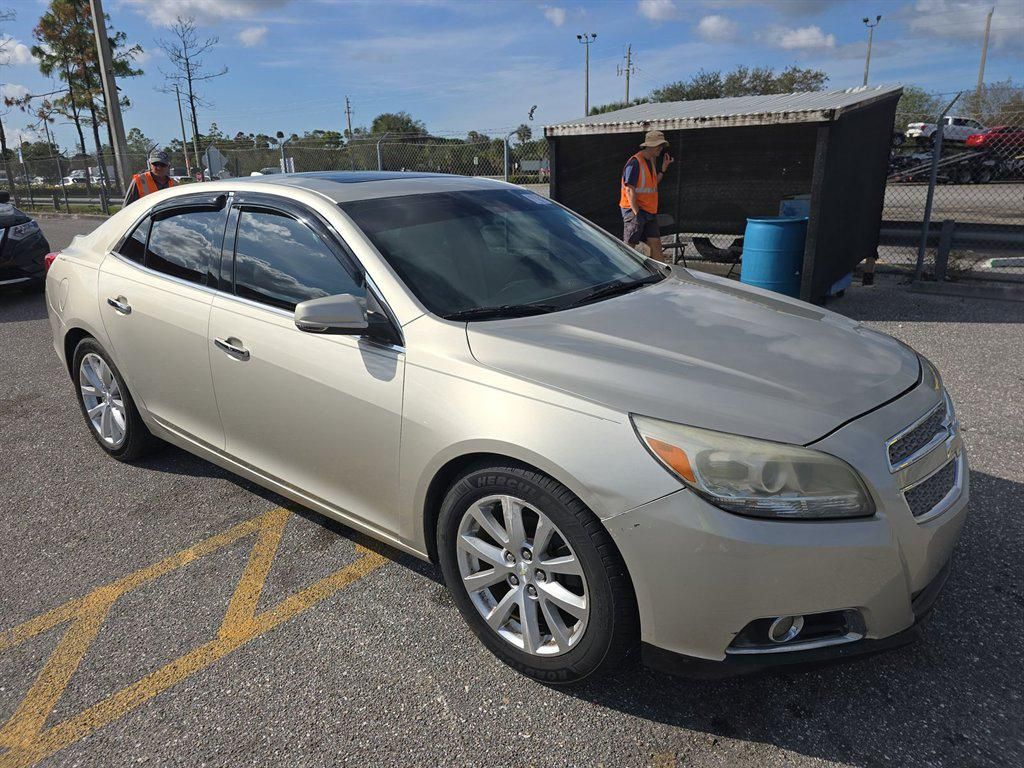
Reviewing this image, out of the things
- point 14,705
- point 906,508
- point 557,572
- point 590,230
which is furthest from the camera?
point 590,230

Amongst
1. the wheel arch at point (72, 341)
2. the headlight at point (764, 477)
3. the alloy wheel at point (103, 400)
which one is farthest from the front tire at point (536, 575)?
the wheel arch at point (72, 341)

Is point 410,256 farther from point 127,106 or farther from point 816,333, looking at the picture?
point 127,106

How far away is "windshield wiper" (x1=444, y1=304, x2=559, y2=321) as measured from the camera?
2.63 m

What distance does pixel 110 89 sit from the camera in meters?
16.8

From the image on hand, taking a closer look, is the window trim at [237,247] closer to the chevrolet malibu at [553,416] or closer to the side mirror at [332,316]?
the chevrolet malibu at [553,416]

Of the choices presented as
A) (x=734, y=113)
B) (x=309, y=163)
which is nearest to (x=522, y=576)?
(x=734, y=113)

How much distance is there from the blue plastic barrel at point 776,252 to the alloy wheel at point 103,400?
5733mm

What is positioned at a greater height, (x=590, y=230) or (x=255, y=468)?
(x=590, y=230)

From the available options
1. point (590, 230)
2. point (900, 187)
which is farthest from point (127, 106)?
point (590, 230)

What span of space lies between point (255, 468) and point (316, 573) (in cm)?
55

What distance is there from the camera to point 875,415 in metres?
2.18

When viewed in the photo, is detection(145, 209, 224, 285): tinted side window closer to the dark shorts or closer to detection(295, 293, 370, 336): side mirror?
detection(295, 293, 370, 336): side mirror

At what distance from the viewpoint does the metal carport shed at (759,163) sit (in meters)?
7.21

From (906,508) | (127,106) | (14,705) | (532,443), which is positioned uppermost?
(127,106)
